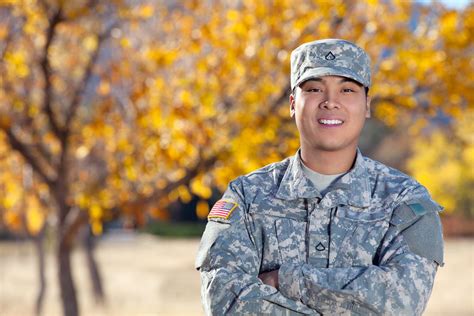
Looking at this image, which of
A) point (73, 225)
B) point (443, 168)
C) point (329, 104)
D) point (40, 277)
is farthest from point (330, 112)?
point (443, 168)

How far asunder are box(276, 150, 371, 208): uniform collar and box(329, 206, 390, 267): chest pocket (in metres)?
0.06

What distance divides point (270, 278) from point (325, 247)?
0.65 ft

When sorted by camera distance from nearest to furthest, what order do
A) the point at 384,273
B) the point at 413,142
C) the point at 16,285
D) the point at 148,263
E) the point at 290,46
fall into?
the point at 384,273, the point at 290,46, the point at 16,285, the point at 148,263, the point at 413,142

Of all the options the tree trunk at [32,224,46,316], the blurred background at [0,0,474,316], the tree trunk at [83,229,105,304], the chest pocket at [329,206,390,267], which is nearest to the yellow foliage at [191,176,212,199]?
the blurred background at [0,0,474,316]

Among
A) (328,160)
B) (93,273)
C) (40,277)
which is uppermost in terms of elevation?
(328,160)

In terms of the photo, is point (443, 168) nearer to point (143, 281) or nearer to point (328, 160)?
point (143, 281)

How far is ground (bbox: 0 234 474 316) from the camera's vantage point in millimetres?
18375

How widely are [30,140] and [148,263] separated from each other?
24.4 m

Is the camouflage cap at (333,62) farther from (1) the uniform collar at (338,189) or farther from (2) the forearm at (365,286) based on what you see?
(2) the forearm at (365,286)

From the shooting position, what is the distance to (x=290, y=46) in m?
8.20

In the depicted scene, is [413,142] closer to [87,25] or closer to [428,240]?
[87,25]

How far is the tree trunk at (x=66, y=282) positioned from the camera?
31.4 ft

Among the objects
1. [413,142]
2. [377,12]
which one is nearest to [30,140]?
[377,12]

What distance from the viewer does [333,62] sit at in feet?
9.12
